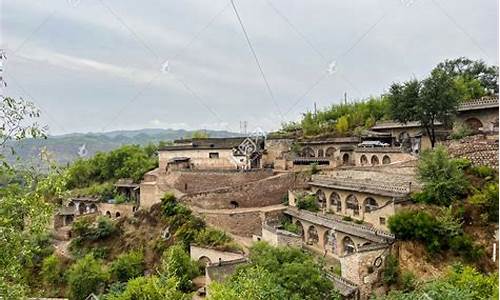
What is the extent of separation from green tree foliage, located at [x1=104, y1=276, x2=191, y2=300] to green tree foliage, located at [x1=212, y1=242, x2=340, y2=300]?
120 centimetres

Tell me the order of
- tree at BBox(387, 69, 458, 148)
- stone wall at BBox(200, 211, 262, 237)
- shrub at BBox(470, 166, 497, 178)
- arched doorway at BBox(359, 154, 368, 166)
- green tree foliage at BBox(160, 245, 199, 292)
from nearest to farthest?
shrub at BBox(470, 166, 497, 178) → green tree foliage at BBox(160, 245, 199, 292) → tree at BBox(387, 69, 458, 148) → stone wall at BBox(200, 211, 262, 237) → arched doorway at BBox(359, 154, 368, 166)

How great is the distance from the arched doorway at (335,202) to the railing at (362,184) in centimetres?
58

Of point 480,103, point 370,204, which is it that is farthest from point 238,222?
point 480,103

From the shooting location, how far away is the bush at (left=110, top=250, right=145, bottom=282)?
68.0 ft

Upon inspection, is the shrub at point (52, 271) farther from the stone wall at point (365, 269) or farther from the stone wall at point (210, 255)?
the stone wall at point (365, 269)

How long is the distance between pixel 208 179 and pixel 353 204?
9.54m

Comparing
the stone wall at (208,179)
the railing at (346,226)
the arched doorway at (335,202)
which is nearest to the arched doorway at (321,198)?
the arched doorway at (335,202)

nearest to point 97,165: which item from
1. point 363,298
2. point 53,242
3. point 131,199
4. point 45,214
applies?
point 131,199

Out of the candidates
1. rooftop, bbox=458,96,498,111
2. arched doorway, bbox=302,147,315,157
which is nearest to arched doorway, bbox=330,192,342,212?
rooftop, bbox=458,96,498,111

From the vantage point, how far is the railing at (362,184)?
1722cm

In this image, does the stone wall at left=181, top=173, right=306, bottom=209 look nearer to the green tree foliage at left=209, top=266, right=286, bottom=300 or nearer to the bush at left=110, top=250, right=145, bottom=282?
the bush at left=110, top=250, right=145, bottom=282

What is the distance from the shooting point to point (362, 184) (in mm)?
19406

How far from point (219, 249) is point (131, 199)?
12.9 m

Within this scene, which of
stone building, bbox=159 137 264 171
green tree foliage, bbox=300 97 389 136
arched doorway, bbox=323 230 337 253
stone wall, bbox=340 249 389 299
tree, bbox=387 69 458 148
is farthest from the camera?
green tree foliage, bbox=300 97 389 136
